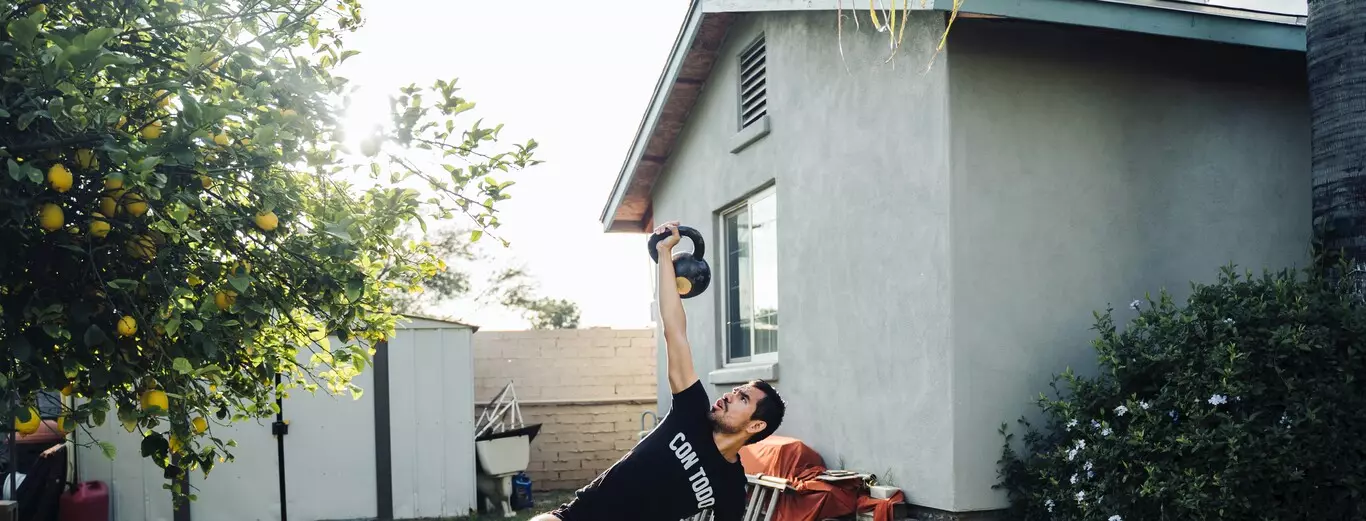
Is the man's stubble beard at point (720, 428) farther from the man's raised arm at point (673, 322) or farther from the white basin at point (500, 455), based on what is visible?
the white basin at point (500, 455)

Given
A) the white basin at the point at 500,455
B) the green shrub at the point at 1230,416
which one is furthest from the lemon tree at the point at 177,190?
the white basin at the point at 500,455

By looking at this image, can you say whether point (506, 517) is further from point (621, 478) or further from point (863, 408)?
point (621, 478)

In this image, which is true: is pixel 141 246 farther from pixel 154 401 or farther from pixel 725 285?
pixel 725 285

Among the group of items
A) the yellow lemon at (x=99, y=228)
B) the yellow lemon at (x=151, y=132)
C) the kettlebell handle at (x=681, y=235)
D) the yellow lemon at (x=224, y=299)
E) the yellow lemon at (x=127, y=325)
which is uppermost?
the yellow lemon at (x=151, y=132)

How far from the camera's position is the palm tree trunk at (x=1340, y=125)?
18.4ft

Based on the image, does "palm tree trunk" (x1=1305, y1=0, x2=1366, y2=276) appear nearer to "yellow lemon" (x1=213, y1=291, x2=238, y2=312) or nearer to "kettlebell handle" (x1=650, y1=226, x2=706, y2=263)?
"kettlebell handle" (x1=650, y1=226, x2=706, y2=263)

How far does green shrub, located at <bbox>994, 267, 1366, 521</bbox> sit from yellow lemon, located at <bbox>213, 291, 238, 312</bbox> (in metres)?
4.02

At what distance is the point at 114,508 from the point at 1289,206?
1077cm

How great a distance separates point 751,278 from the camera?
9023 millimetres

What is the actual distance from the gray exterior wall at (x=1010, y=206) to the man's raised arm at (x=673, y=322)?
231 cm

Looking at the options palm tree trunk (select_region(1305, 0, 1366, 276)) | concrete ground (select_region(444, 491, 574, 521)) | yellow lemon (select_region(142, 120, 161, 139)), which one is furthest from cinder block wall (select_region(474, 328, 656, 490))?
yellow lemon (select_region(142, 120, 161, 139))

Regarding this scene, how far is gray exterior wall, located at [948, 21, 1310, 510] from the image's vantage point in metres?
6.19

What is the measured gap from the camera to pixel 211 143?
3488 mm

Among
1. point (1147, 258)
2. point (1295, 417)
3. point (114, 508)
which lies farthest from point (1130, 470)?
point (114, 508)
